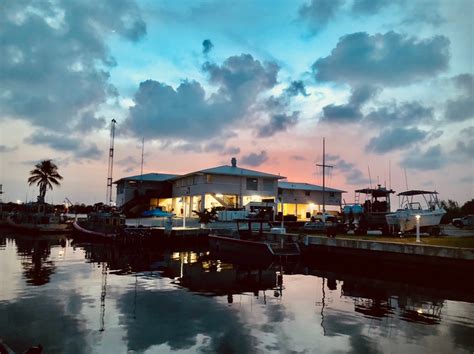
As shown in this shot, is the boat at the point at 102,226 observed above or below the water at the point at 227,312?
above

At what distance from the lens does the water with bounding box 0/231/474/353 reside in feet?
33.1

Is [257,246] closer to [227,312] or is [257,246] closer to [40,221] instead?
[227,312]

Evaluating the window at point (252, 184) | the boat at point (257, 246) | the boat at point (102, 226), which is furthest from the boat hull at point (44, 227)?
the boat at point (257, 246)

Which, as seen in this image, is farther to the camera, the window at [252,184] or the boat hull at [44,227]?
the boat hull at [44,227]

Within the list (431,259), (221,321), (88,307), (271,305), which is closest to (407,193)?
(431,259)

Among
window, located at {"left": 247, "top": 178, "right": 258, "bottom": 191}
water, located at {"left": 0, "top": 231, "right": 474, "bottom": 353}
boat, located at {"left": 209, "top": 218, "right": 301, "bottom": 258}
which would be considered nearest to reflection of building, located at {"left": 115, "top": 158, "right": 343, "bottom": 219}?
window, located at {"left": 247, "top": 178, "right": 258, "bottom": 191}

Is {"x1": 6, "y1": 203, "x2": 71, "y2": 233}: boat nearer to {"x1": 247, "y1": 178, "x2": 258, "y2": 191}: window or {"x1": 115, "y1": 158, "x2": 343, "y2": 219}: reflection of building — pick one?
{"x1": 115, "y1": 158, "x2": 343, "y2": 219}: reflection of building

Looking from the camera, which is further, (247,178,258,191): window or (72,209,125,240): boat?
(247,178,258,191): window

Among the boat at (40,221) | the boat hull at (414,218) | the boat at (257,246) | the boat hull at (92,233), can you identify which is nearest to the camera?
the boat at (257,246)

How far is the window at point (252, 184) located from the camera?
53281 mm

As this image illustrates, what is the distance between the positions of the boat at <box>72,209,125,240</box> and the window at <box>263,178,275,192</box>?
1914 cm

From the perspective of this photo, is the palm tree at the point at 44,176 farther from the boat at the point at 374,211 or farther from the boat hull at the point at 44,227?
the boat at the point at 374,211

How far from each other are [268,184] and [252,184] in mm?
2569

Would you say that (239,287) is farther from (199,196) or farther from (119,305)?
(199,196)
